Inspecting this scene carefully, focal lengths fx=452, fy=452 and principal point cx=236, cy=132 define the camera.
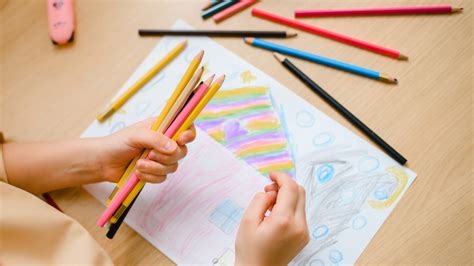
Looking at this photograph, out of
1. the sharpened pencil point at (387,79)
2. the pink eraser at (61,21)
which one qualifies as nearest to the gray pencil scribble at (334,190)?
the sharpened pencil point at (387,79)

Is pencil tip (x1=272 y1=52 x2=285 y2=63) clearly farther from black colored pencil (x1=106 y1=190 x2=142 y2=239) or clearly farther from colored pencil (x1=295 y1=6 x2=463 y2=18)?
black colored pencil (x1=106 y1=190 x2=142 y2=239)

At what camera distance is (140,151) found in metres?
0.62

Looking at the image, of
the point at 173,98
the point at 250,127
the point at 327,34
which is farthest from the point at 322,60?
the point at 173,98

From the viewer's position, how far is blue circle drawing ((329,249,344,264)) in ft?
2.01

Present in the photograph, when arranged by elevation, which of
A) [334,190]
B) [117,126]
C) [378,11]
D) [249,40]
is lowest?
[117,126]

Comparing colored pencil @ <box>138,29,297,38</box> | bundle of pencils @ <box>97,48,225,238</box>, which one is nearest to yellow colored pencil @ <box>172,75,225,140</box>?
bundle of pencils @ <box>97,48,225,238</box>

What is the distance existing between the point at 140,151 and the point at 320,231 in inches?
10.7

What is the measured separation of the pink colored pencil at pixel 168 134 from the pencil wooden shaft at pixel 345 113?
0.19m

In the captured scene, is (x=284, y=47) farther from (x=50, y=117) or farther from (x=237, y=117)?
(x=50, y=117)

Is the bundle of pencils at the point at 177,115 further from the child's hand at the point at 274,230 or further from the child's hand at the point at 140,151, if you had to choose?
the child's hand at the point at 274,230

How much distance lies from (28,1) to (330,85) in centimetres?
53

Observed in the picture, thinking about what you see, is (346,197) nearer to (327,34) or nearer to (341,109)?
(341,109)

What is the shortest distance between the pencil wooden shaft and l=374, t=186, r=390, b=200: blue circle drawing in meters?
0.05

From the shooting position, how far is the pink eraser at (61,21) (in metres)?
0.75
